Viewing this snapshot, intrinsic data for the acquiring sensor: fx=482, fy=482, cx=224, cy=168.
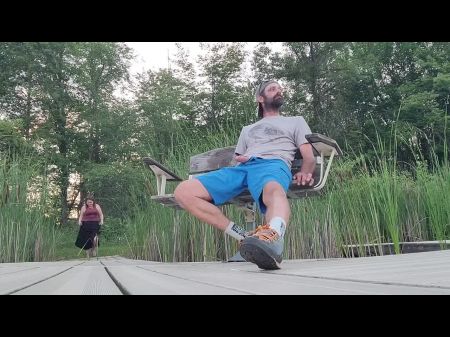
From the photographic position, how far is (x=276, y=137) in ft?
8.52

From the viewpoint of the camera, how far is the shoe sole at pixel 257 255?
5.80ft

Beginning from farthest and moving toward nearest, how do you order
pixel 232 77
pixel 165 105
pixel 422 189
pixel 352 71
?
1. pixel 352 71
2. pixel 232 77
3. pixel 165 105
4. pixel 422 189

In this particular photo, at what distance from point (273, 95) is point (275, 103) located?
0.05 metres

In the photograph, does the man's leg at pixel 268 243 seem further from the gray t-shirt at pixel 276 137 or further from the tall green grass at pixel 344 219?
the tall green grass at pixel 344 219

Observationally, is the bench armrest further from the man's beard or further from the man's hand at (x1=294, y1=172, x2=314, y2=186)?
the man's hand at (x1=294, y1=172, x2=314, y2=186)

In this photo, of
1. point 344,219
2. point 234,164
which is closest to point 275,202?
point 234,164

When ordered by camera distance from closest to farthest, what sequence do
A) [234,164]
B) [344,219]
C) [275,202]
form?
[275,202]
[234,164]
[344,219]

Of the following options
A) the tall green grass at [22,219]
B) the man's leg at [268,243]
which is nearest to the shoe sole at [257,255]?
the man's leg at [268,243]

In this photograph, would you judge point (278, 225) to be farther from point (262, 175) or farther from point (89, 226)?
point (89, 226)

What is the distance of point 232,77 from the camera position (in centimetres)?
2095
